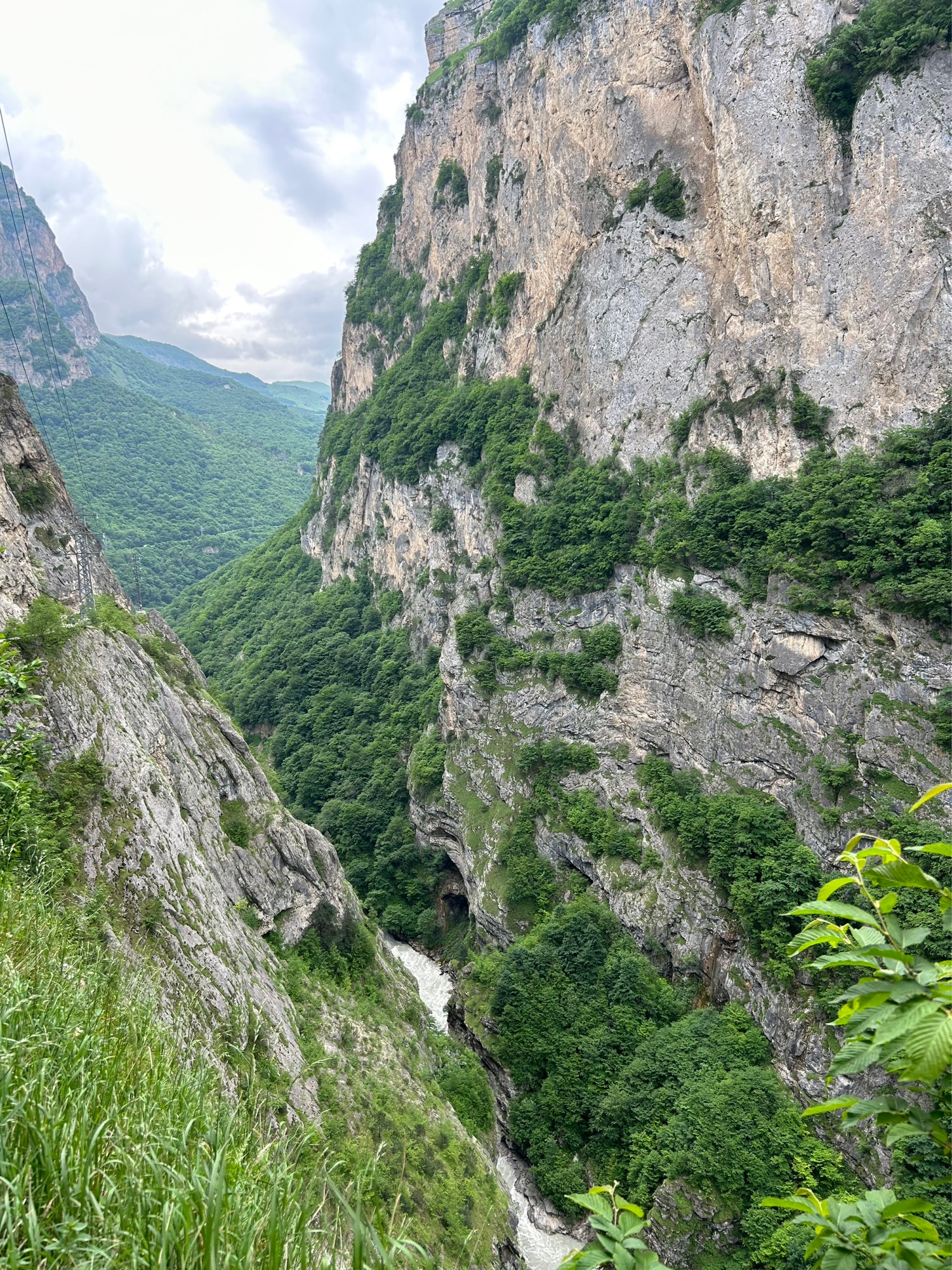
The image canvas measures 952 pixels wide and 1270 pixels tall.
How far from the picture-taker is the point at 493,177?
4594cm

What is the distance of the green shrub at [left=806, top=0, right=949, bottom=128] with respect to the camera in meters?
24.1

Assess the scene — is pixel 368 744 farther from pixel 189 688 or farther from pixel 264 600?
pixel 264 600

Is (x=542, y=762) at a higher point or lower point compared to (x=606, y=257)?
lower

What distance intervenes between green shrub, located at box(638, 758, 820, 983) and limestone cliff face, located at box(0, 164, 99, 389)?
346 feet

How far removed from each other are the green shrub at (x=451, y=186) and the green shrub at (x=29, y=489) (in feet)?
149

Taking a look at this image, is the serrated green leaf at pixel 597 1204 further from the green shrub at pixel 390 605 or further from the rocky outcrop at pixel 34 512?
the green shrub at pixel 390 605

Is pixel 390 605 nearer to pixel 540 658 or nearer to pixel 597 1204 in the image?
pixel 540 658

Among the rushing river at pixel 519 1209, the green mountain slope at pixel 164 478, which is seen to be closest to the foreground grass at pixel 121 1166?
the rushing river at pixel 519 1209

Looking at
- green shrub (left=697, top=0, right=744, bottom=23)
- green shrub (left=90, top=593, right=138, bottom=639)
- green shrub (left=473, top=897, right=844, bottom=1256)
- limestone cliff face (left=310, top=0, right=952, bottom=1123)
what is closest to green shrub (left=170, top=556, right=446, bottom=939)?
limestone cliff face (left=310, top=0, right=952, bottom=1123)

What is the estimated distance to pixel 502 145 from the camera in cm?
4497

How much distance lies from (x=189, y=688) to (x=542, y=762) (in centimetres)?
1768

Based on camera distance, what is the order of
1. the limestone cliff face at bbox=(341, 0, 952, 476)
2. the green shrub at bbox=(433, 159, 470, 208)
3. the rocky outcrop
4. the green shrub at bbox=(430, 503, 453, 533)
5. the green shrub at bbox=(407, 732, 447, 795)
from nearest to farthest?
the rocky outcrop → the limestone cliff face at bbox=(341, 0, 952, 476) → the green shrub at bbox=(407, 732, 447, 795) → the green shrub at bbox=(430, 503, 453, 533) → the green shrub at bbox=(433, 159, 470, 208)

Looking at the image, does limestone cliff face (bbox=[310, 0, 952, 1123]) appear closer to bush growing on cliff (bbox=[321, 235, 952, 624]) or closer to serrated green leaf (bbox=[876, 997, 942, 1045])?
bush growing on cliff (bbox=[321, 235, 952, 624])

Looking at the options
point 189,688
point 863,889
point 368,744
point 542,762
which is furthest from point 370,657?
point 863,889
